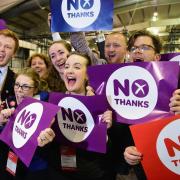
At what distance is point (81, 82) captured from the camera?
6.07 ft

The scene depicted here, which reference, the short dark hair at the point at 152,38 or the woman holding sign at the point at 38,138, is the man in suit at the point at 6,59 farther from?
the short dark hair at the point at 152,38

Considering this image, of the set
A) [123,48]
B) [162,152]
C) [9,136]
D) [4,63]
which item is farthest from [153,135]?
[4,63]

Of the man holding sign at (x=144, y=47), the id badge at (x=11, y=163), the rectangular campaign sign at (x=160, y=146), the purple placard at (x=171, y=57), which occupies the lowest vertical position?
the id badge at (x=11, y=163)

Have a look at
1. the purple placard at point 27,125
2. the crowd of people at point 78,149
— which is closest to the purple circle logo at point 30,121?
the purple placard at point 27,125

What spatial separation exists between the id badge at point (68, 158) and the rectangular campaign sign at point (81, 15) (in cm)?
88

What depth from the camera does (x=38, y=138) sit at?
4.75ft

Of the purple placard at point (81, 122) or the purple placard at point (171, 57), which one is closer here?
the purple placard at point (81, 122)

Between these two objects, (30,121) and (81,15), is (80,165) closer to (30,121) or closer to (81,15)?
(30,121)

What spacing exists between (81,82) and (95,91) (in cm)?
24

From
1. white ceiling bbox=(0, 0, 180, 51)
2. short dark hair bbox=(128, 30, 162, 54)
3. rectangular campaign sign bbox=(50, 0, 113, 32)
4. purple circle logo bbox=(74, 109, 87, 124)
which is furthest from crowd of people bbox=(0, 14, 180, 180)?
white ceiling bbox=(0, 0, 180, 51)

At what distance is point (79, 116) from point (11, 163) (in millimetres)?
549

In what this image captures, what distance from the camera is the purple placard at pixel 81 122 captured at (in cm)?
152

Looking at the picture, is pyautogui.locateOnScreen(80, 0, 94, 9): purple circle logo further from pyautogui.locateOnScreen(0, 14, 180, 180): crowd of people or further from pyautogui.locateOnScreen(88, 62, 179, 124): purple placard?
pyautogui.locateOnScreen(88, 62, 179, 124): purple placard

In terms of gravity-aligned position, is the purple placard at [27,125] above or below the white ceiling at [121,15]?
below
